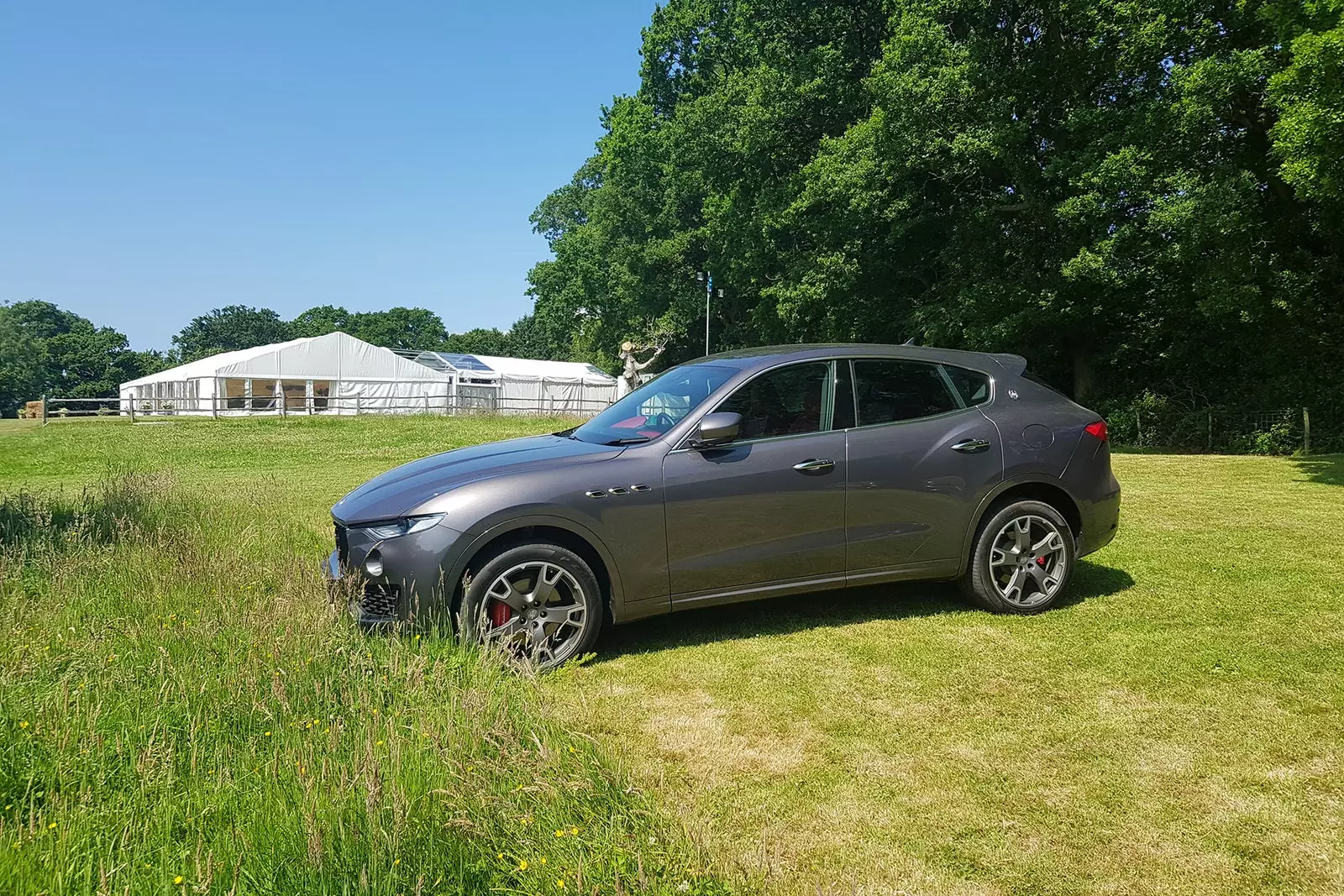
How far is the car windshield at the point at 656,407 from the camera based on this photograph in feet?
17.3

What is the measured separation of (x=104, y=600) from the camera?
16.1 feet

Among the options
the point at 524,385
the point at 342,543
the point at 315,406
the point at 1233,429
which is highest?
the point at 524,385

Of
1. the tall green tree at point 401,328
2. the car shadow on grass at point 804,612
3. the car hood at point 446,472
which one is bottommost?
the car shadow on grass at point 804,612

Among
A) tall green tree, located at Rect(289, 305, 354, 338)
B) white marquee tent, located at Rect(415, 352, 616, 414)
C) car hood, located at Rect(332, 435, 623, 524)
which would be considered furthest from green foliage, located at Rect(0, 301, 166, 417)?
car hood, located at Rect(332, 435, 623, 524)

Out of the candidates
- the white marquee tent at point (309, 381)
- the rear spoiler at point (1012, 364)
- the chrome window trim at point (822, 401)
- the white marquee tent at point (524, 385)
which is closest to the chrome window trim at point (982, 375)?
the rear spoiler at point (1012, 364)

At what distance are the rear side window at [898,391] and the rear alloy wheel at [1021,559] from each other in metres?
0.81

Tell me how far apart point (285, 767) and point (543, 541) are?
1932 millimetres

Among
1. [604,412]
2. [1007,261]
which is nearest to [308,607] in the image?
[604,412]

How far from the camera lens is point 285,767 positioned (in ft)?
9.75

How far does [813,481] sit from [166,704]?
3384 mm

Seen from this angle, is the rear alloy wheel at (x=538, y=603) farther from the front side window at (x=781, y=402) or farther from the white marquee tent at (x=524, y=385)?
the white marquee tent at (x=524, y=385)

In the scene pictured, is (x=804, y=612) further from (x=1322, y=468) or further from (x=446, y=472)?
(x=1322, y=468)

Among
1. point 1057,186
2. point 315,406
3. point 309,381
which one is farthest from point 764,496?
point 309,381

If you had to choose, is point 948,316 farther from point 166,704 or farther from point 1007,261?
point 166,704
